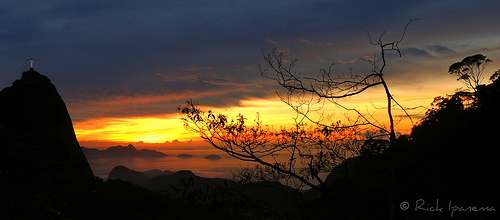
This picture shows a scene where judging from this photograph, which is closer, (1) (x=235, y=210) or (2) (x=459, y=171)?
(1) (x=235, y=210)

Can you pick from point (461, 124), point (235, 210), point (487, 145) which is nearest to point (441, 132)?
point (461, 124)

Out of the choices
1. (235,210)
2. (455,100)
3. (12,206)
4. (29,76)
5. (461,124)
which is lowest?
(235,210)

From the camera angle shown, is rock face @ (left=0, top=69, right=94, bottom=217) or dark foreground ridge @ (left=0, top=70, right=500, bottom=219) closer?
dark foreground ridge @ (left=0, top=70, right=500, bottom=219)

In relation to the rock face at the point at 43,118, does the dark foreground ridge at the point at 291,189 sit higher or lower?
lower

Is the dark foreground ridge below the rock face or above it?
below

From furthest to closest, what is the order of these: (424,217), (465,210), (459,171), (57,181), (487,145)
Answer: (487,145)
(459,171)
(424,217)
(465,210)
(57,181)

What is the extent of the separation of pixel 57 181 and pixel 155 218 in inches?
672

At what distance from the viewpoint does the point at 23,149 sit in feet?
25.6

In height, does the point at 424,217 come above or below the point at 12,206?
below

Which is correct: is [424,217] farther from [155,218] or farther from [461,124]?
[155,218]

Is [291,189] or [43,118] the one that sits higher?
[43,118]

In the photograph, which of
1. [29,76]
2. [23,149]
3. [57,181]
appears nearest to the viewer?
[23,149]

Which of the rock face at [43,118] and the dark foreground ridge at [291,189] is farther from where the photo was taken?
the rock face at [43,118]

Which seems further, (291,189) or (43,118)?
(43,118)
